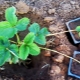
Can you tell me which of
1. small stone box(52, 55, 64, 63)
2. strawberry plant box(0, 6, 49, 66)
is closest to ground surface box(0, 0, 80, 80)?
small stone box(52, 55, 64, 63)

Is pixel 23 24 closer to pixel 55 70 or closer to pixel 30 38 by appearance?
pixel 30 38

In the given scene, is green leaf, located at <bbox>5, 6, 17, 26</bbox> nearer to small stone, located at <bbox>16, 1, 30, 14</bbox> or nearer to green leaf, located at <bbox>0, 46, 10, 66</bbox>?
green leaf, located at <bbox>0, 46, 10, 66</bbox>

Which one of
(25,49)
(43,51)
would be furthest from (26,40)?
(43,51)

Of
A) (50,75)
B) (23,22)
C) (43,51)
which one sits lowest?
(50,75)

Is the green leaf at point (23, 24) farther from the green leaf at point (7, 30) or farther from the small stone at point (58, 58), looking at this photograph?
the small stone at point (58, 58)

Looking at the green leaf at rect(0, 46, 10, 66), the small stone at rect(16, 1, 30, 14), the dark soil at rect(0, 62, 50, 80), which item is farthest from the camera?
the small stone at rect(16, 1, 30, 14)

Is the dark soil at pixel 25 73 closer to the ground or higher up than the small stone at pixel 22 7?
closer to the ground

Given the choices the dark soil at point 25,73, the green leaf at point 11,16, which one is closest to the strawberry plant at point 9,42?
the green leaf at point 11,16

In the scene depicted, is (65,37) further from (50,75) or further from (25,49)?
(25,49)
